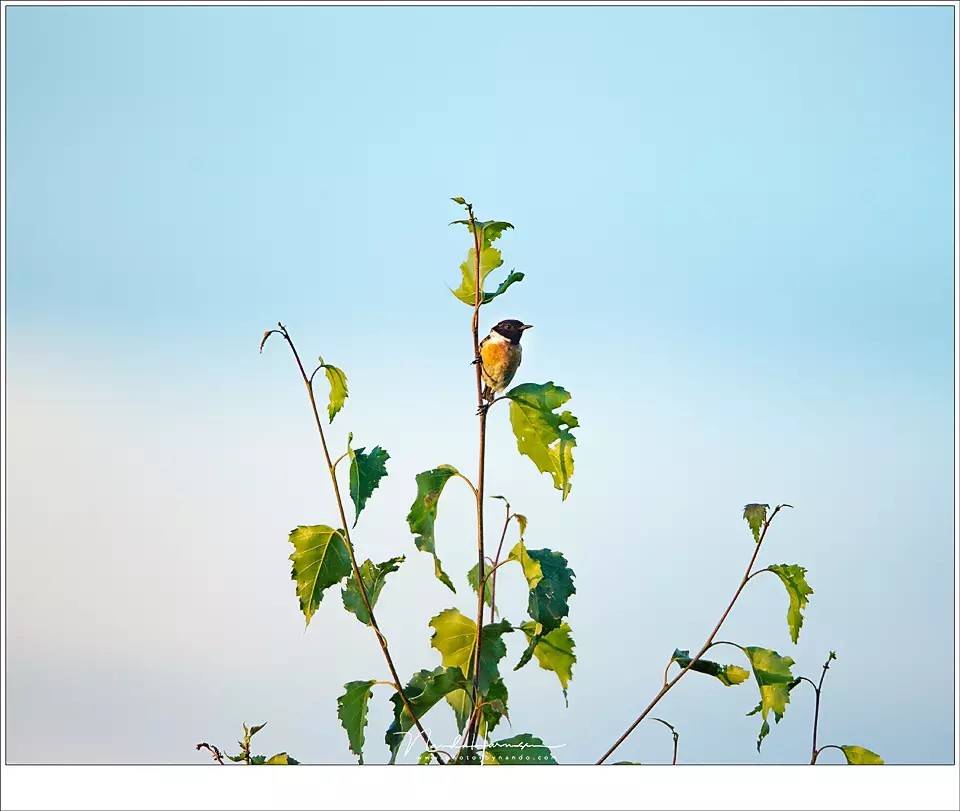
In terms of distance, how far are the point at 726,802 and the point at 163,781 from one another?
1.66 ft

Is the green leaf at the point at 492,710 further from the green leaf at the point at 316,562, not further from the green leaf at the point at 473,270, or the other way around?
the green leaf at the point at 473,270

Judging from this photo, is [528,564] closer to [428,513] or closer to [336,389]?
[428,513]

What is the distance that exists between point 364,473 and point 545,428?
167 millimetres

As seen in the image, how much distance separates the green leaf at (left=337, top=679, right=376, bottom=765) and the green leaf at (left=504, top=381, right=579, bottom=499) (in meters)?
0.27

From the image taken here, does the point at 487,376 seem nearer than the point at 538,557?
No

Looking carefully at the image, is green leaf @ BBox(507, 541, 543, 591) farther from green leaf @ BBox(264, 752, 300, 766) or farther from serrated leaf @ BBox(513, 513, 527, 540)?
green leaf @ BBox(264, 752, 300, 766)

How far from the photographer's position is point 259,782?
2.73 ft

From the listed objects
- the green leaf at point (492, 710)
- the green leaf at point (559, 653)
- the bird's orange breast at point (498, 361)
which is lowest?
the green leaf at point (492, 710)

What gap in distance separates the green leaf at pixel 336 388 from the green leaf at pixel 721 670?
1.29 ft

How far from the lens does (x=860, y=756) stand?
0.90 meters

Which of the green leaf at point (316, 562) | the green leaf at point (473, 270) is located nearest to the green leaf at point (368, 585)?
the green leaf at point (316, 562)

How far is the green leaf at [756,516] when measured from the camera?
89 centimetres

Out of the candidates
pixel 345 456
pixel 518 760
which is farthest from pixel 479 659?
pixel 345 456

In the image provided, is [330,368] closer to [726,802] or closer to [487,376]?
[487,376]
